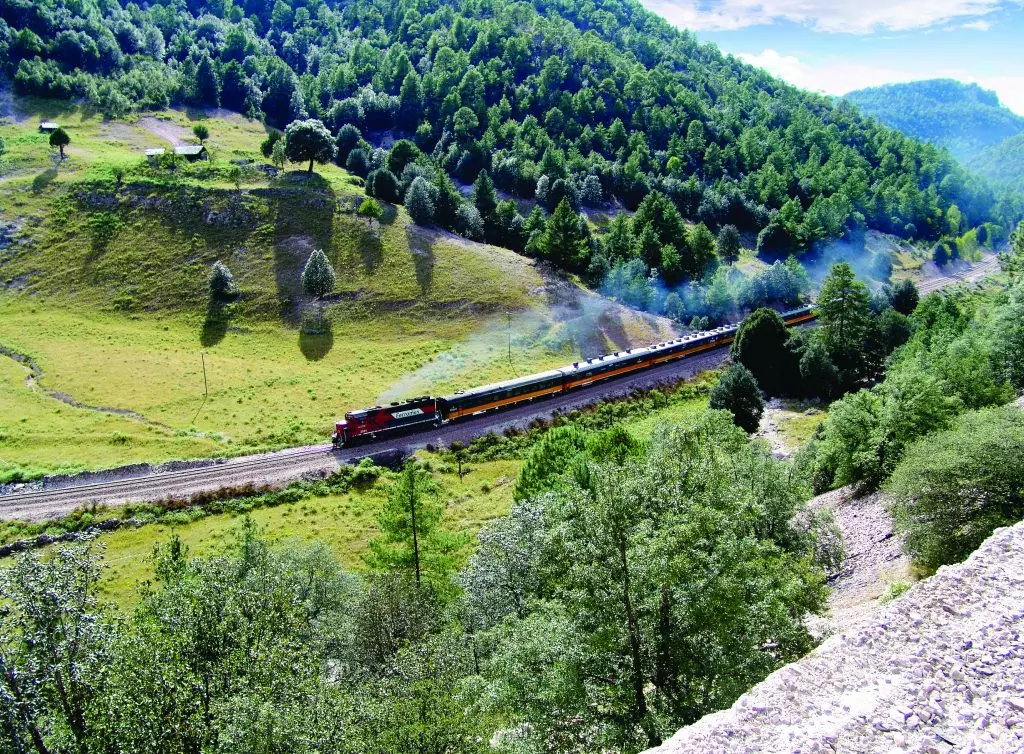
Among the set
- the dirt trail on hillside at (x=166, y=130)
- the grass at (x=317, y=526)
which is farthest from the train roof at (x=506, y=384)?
the dirt trail on hillside at (x=166, y=130)

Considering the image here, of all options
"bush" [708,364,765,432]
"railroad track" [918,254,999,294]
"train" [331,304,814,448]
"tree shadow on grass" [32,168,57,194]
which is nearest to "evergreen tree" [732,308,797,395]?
"bush" [708,364,765,432]

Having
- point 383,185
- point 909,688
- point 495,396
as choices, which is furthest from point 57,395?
point 909,688

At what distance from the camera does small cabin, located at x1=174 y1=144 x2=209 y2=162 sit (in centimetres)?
11200

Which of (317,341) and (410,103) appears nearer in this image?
(317,341)

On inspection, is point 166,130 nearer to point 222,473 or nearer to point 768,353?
point 222,473

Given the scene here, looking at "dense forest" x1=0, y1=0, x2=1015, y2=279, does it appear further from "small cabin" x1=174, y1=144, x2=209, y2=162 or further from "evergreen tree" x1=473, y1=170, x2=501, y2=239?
"small cabin" x1=174, y1=144, x2=209, y2=162

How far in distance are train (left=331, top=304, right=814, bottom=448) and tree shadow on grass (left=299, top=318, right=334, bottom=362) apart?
16.5 m

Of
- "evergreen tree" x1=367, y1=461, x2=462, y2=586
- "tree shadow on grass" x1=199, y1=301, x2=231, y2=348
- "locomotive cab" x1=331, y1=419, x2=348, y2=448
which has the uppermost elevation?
"evergreen tree" x1=367, y1=461, x2=462, y2=586

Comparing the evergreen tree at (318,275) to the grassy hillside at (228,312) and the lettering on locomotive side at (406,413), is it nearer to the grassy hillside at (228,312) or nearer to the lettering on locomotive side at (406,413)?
the grassy hillside at (228,312)

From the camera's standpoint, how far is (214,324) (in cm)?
8344

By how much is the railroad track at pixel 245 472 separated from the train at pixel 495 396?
90 cm

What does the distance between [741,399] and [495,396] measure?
23753mm

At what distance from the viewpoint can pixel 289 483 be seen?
56.4m

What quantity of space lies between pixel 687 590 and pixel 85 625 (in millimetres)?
17220
